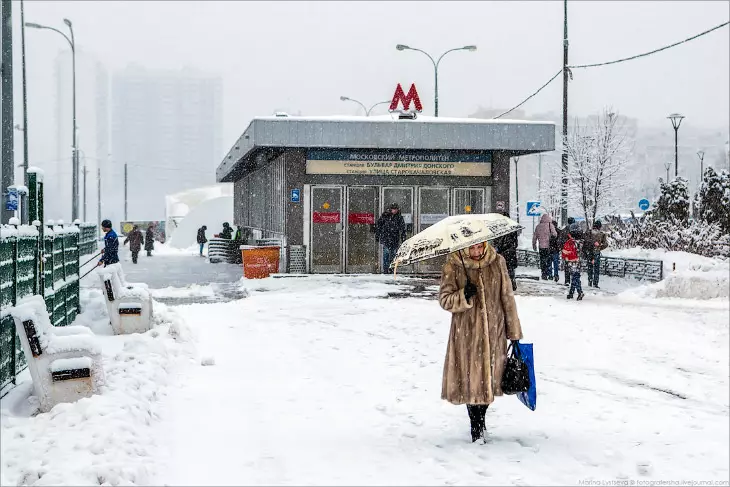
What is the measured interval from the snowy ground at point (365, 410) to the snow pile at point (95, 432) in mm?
17

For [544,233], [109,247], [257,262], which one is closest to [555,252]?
[544,233]

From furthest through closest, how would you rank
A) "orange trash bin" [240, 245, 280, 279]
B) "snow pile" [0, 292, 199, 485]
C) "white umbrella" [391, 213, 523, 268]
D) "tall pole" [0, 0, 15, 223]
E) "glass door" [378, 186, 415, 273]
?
"glass door" [378, 186, 415, 273]
"orange trash bin" [240, 245, 280, 279]
"tall pole" [0, 0, 15, 223]
"white umbrella" [391, 213, 523, 268]
"snow pile" [0, 292, 199, 485]

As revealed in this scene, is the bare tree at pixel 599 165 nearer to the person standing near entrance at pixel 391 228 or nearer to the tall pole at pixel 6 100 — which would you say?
the person standing near entrance at pixel 391 228

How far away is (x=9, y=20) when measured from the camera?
58.3ft

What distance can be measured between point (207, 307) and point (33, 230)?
5.91 metres

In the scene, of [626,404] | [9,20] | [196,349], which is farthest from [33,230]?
[9,20]

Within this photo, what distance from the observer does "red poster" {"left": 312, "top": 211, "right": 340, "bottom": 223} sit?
874 inches

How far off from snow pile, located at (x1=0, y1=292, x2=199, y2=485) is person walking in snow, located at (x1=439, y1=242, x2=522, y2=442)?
7.58ft

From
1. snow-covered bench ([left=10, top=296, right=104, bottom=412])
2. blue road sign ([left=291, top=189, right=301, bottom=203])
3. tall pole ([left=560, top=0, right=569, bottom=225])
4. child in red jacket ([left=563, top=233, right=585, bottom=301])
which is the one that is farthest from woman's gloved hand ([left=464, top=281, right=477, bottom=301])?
tall pole ([left=560, top=0, right=569, bottom=225])

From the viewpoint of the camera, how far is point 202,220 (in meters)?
68.8

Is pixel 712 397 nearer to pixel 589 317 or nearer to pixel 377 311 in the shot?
pixel 589 317

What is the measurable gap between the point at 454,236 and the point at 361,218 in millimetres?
16218

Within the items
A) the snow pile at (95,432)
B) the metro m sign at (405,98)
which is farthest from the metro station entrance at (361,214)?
the snow pile at (95,432)

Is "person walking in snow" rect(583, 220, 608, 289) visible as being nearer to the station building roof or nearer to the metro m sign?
the station building roof
